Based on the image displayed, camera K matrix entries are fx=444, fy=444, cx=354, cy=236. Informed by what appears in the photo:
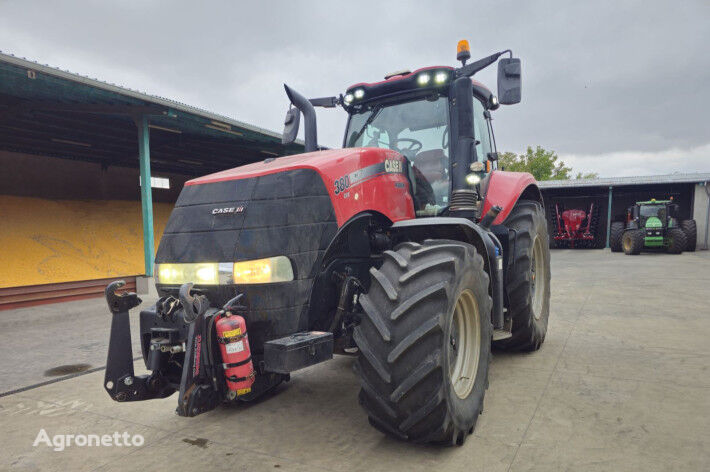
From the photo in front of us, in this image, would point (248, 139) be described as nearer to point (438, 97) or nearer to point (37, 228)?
point (37, 228)

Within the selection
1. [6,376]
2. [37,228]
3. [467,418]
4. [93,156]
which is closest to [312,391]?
[467,418]

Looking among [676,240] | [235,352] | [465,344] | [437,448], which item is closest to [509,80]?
[465,344]

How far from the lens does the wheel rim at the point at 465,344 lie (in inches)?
A: 108

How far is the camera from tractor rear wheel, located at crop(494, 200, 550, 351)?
3893 millimetres

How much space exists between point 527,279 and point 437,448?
1920mm

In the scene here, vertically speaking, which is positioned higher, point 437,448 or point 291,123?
point 291,123

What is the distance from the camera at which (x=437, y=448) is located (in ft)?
8.05

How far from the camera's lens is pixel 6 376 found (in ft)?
13.8

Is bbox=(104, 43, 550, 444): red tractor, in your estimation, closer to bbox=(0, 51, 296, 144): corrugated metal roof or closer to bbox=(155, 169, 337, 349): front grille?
bbox=(155, 169, 337, 349): front grille

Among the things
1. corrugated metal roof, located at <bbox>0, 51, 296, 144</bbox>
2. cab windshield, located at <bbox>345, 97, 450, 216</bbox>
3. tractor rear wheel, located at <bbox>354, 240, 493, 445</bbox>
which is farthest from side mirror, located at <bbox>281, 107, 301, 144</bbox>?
corrugated metal roof, located at <bbox>0, 51, 296, 144</bbox>

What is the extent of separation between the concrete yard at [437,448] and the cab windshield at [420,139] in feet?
5.20

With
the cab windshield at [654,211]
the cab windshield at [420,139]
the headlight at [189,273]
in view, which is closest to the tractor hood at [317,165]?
the headlight at [189,273]

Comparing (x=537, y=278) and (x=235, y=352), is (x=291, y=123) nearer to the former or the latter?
(x=235, y=352)

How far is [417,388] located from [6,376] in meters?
4.17
